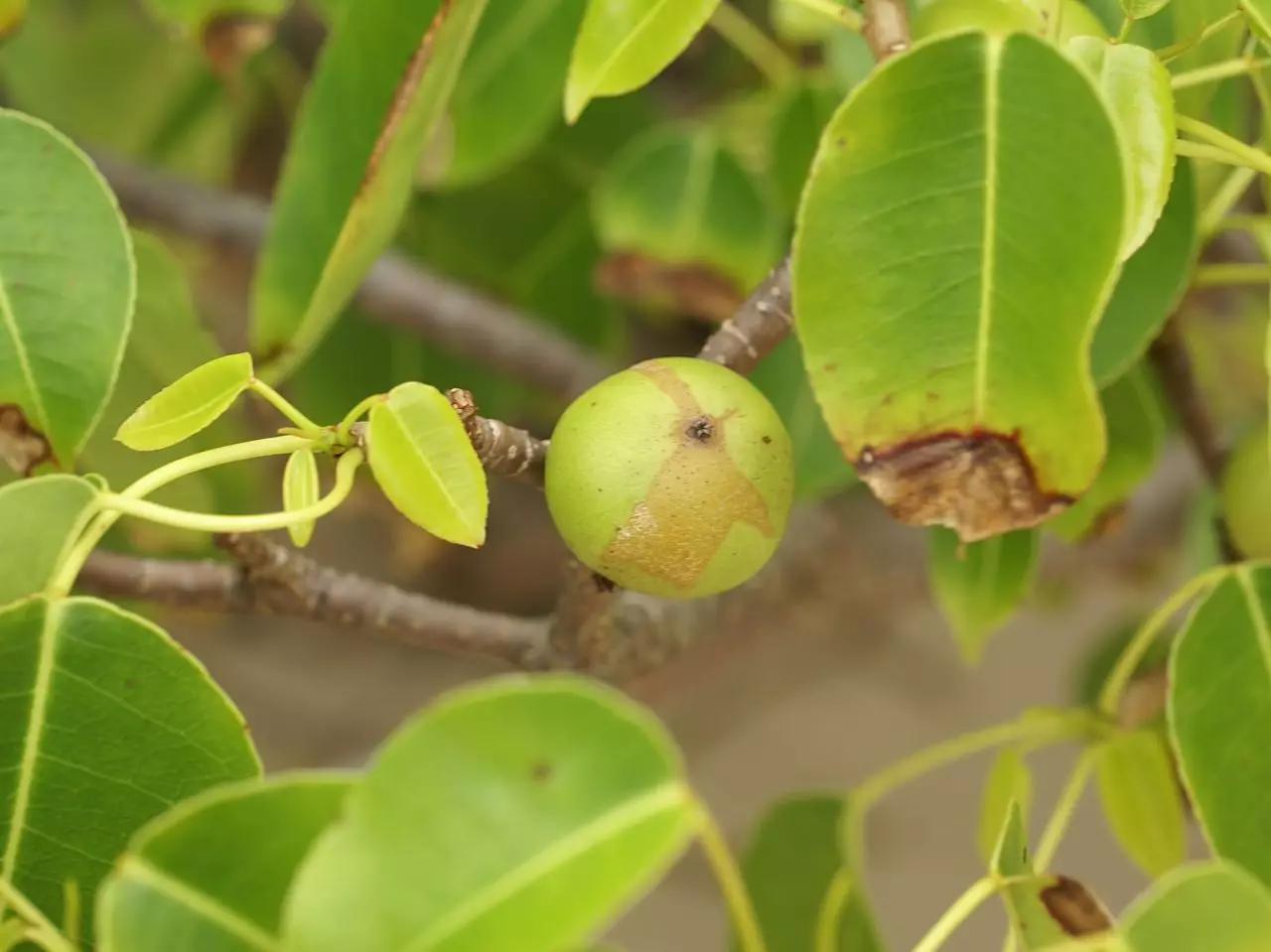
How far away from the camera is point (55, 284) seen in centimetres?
39

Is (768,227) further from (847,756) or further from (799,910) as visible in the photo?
(847,756)

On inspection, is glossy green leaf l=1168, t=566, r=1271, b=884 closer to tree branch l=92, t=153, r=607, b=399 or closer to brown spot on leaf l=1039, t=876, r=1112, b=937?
brown spot on leaf l=1039, t=876, r=1112, b=937

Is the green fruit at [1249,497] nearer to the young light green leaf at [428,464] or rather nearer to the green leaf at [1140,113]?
the green leaf at [1140,113]

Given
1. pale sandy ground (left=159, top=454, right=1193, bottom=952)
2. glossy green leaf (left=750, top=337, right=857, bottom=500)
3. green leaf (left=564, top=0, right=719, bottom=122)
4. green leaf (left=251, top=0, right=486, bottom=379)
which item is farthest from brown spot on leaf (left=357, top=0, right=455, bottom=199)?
pale sandy ground (left=159, top=454, right=1193, bottom=952)

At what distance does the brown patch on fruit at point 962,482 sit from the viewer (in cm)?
34

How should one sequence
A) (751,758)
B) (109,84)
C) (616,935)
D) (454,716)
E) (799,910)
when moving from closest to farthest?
1. (454,716)
2. (799,910)
3. (109,84)
4. (616,935)
5. (751,758)

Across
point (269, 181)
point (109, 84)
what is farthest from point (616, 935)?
point (109, 84)

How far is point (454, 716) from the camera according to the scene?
0.25 metres

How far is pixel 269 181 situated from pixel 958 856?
1.07m

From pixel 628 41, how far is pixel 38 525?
22 cm

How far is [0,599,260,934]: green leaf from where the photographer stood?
34 centimetres

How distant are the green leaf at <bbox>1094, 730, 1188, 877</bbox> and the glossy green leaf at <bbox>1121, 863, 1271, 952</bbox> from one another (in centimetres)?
21

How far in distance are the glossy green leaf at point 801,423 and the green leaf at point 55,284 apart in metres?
0.30

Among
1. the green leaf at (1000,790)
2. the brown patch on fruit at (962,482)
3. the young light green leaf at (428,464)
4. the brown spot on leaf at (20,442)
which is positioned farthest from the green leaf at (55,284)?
the green leaf at (1000,790)
